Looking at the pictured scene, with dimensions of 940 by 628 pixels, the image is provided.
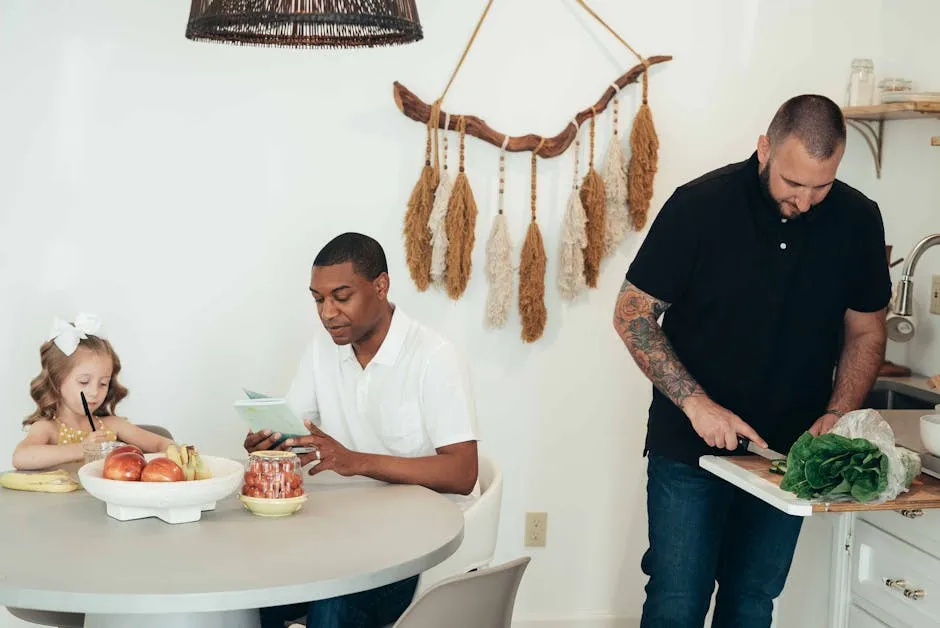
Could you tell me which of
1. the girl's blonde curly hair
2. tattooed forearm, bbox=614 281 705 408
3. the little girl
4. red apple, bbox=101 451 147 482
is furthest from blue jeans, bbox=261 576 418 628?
the girl's blonde curly hair

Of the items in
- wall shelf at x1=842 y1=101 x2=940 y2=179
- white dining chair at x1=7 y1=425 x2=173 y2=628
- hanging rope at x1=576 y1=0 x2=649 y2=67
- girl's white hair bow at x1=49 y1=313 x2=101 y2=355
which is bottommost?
white dining chair at x1=7 y1=425 x2=173 y2=628

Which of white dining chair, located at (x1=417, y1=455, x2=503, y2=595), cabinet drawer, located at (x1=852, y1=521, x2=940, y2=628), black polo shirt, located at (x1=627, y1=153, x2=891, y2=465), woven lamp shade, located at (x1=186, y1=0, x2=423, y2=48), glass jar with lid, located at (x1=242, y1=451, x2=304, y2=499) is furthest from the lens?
black polo shirt, located at (x1=627, y1=153, x2=891, y2=465)

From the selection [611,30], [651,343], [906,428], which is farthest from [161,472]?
[611,30]

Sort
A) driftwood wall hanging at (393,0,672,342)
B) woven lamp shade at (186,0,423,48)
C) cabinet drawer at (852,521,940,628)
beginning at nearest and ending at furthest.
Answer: woven lamp shade at (186,0,423,48)
cabinet drawer at (852,521,940,628)
driftwood wall hanging at (393,0,672,342)

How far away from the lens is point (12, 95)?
292 cm

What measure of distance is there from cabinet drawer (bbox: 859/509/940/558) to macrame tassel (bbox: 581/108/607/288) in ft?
3.94

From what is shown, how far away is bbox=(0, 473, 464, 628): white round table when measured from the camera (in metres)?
1.54

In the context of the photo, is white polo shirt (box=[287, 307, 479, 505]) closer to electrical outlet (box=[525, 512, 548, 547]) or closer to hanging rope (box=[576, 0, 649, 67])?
electrical outlet (box=[525, 512, 548, 547])

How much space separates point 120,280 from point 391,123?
0.87m

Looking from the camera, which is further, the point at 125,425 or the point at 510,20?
the point at 510,20

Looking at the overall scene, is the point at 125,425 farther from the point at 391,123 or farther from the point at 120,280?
the point at 391,123

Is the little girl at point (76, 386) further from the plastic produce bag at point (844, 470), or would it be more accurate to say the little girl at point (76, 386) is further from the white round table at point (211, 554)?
the plastic produce bag at point (844, 470)

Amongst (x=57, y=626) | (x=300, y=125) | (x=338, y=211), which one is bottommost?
(x=57, y=626)

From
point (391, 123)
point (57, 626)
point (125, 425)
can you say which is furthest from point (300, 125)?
point (57, 626)
